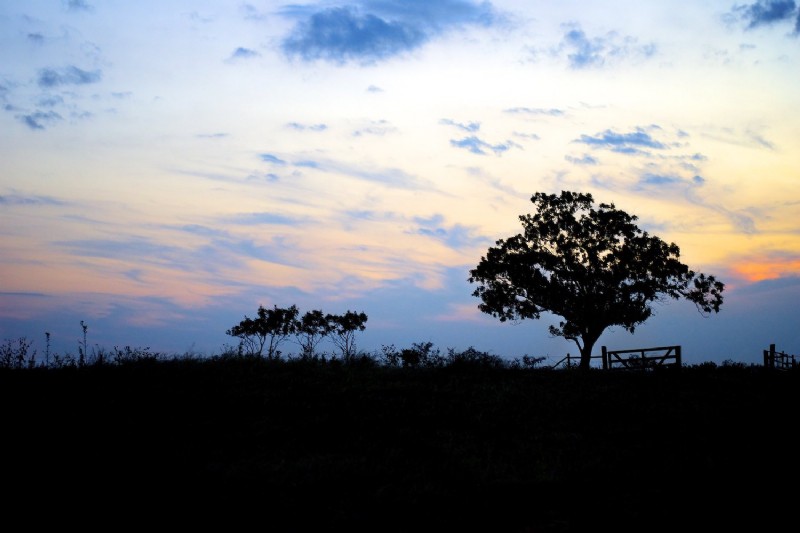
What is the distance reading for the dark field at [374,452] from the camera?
30.0ft

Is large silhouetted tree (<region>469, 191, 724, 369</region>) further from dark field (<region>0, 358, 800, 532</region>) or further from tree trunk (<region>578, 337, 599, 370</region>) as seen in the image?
dark field (<region>0, 358, 800, 532</region>)

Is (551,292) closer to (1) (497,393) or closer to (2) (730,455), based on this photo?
(1) (497,393)

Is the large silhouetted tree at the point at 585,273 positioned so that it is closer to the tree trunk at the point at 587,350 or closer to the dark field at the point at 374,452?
the tree trunk at the point at 587,350

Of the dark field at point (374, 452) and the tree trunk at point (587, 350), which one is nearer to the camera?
the dark field at point (374, 452)

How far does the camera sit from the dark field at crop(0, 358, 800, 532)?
9.13 meters

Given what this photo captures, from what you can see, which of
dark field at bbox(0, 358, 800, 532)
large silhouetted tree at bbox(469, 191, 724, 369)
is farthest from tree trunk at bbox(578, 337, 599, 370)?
dark field at bbox(0, 358, 800, 532)

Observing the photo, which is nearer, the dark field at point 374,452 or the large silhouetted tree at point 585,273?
the dark field at point 374,452

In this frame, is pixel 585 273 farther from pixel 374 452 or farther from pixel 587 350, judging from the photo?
pixel 374 452

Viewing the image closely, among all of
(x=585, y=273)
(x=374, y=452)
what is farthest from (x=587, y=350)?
(x=374, y=452)

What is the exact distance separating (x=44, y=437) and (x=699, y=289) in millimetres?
41230

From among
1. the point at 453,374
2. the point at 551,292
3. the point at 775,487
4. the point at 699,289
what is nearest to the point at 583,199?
the point at 551,292

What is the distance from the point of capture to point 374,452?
41.4ft

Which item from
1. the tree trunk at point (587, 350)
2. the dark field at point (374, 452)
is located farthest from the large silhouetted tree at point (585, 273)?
the dark field at point (374, 452)

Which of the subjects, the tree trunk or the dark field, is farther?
the tree trunk
